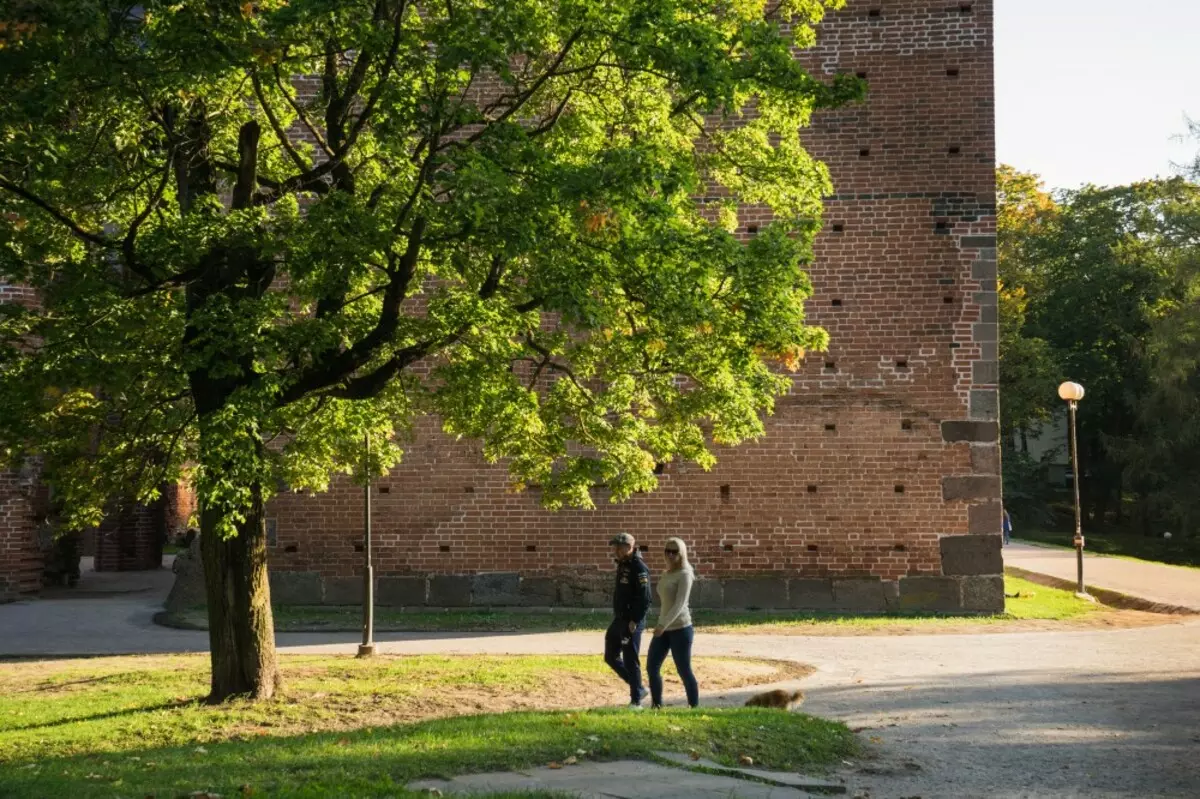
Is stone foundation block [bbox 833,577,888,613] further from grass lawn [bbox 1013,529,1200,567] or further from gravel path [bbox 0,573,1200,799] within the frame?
grass lawn [bbox 1013,529,1200,567]

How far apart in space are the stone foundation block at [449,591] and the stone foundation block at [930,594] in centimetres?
668

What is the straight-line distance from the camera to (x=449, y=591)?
20.2 meters

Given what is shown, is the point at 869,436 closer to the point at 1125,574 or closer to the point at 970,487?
the point at 970,487

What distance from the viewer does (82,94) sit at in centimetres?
970

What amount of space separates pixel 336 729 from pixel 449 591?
32.0 feet

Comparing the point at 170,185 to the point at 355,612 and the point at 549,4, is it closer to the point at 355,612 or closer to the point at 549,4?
the point at 549,4

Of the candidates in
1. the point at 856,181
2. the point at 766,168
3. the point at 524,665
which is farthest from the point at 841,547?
the point at 766,168

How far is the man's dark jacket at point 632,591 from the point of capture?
10.8 meters

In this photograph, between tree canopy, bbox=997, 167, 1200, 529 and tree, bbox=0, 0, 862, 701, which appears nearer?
tree, bbox=0, 0, 862, 701

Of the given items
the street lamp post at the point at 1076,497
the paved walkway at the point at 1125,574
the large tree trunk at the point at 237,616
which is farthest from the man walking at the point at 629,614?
the street lamp post at the point at 1076,497

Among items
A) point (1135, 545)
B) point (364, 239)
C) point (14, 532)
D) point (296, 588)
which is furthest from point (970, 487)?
point (1135, 545)

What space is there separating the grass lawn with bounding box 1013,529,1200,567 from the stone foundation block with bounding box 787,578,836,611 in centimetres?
2317

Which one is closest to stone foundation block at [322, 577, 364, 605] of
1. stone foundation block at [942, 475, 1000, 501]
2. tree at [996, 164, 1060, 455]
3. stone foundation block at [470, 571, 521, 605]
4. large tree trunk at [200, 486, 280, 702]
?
stone foundation block at [470, 571, 521, 605]

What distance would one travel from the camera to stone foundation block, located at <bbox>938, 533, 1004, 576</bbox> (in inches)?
771
